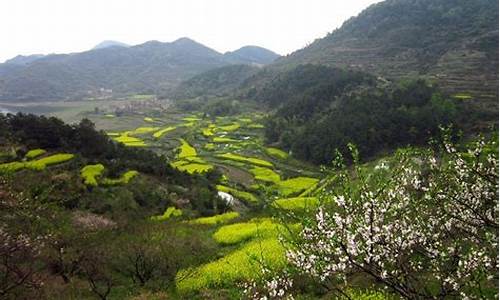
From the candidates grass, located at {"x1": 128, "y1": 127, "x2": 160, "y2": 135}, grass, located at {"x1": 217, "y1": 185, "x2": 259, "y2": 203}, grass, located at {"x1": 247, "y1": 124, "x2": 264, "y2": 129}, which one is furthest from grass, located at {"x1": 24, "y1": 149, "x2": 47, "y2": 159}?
grass, located at {"x1": 247, "y1": 124, "x2": 264, "y2": 129}

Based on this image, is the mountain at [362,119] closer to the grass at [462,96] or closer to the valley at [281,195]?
the valley at [281,195]

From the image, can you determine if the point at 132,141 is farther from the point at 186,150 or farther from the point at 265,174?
the point at 265,174

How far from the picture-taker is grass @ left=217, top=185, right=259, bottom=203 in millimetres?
42250

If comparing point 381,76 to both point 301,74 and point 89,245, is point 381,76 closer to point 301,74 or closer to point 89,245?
point 301,74

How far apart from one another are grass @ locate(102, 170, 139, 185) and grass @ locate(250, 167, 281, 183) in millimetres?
21846

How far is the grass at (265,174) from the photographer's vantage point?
54.7 meters

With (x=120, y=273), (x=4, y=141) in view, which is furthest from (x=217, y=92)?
(x=120, y=273)

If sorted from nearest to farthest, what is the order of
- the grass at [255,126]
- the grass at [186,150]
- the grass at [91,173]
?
the grass at [91,173] → the grass at [186,150] → the grass at [255,126]

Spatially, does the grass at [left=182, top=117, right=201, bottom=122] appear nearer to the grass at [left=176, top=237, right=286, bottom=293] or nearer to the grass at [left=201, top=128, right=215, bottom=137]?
the grass at [left=201, top=128, right=215, bottom=137]

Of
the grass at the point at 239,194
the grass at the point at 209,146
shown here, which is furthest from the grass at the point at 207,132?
the grass at the point at 239,194

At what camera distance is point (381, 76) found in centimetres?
10525

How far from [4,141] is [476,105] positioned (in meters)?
63.7

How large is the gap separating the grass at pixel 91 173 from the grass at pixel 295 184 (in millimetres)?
20016

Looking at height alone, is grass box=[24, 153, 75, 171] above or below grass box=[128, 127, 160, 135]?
above
